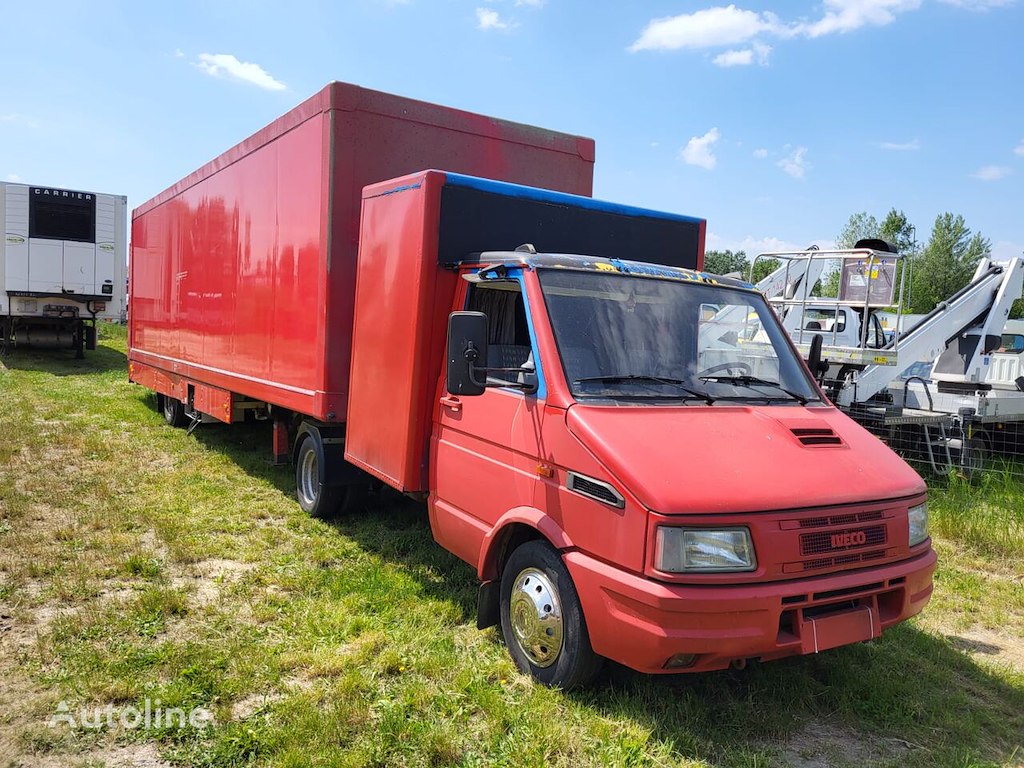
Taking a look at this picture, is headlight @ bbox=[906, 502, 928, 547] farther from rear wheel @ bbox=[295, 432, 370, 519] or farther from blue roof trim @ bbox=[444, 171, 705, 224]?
rear wheel @ bbox=[295, 432, 370, 519]

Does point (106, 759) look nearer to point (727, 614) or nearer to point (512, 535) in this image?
point (512, 535)

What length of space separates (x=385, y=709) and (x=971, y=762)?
266cm

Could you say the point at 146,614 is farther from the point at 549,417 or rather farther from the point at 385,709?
the point at 549,417

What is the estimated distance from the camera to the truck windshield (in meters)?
4.00

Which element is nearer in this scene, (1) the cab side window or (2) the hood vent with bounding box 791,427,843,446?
(2) the hood vent with bounding box 791,427,843,446

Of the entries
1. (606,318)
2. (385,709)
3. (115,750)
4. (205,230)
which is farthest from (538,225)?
(205,230)

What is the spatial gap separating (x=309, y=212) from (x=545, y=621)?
154 inches

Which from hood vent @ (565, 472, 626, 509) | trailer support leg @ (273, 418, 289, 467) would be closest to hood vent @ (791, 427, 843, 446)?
hood vent @ (565, 472, 626, 509)

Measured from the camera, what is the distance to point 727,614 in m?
3.18

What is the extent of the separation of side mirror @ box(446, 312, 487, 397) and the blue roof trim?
121cm

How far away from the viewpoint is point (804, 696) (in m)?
3.97

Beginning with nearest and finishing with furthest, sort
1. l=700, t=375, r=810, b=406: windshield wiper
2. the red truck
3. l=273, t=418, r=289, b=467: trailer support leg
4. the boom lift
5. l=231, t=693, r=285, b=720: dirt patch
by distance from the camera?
the red truck → l=231, t=693, r=285, b=720: dirt patch → l=700, t=375, r=810, b=406: windshield wiper → l=273, t=418, r=289, b=467: trailer support leg → the boom lift

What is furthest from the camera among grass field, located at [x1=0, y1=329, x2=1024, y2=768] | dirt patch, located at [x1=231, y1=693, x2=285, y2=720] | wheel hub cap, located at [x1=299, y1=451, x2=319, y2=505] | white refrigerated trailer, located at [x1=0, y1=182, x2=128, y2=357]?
white refrigerated trailer, located at [x1=0, y1=182, x2=128, y2=357]

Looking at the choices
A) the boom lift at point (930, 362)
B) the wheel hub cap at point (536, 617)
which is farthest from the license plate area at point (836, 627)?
the boom lift at point (930, 362)
